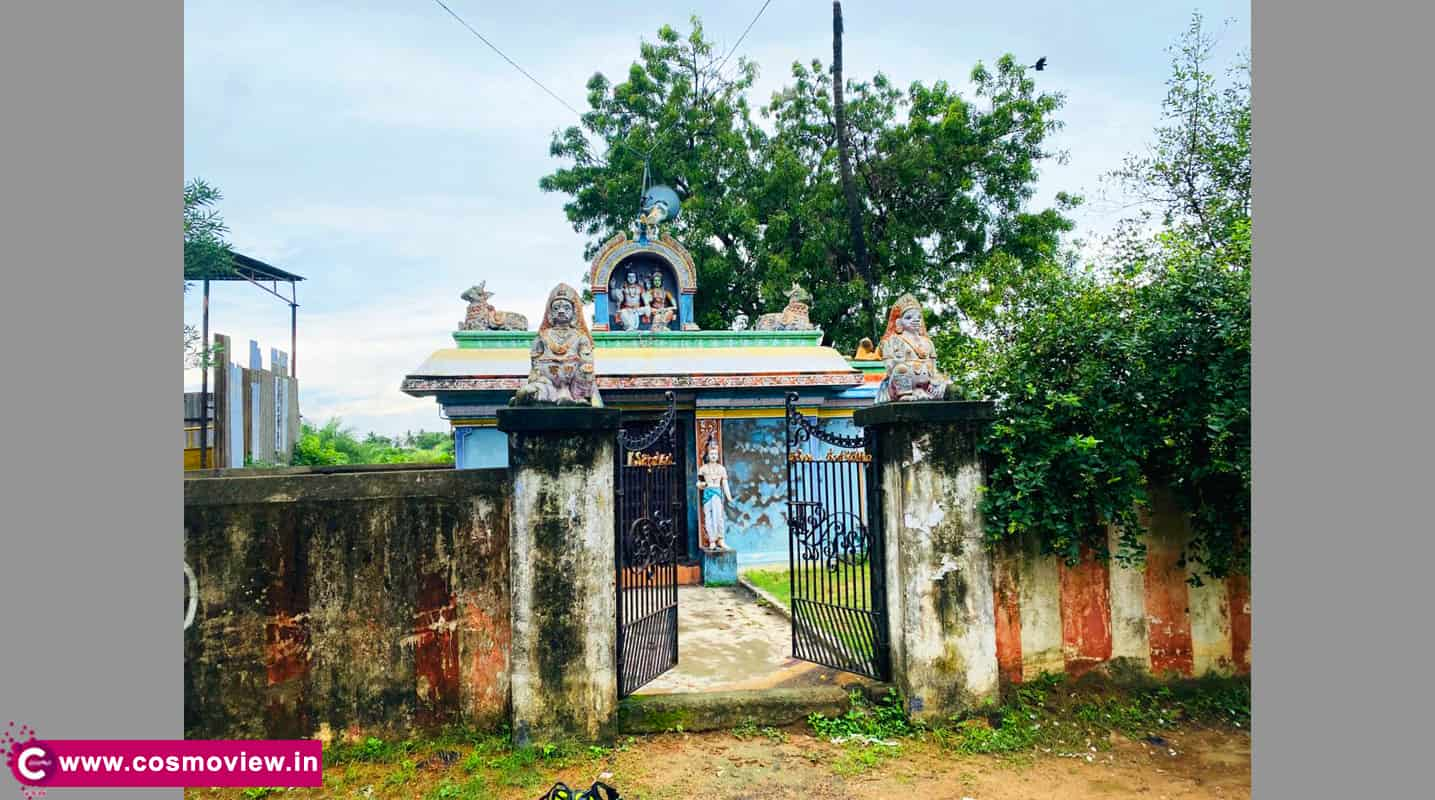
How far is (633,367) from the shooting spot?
11.2 m

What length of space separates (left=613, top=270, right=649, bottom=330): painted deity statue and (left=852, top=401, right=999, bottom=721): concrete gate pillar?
7841mm

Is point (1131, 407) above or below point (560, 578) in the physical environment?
above

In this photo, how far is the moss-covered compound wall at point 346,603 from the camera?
4707 millimetres

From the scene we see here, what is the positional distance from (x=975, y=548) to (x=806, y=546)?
4.18ft

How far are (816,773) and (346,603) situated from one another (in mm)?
3262

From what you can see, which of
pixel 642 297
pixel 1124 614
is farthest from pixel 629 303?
pixel 1124 614

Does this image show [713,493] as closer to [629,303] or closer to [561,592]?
[629,303]

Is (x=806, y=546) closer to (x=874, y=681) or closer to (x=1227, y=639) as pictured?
(x=874, y=681)

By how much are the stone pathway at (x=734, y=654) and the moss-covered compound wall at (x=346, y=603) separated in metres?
1.51

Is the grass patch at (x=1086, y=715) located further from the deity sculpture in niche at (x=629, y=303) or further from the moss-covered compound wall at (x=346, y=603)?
the deity sculpture in niche at (x=629, y=303)

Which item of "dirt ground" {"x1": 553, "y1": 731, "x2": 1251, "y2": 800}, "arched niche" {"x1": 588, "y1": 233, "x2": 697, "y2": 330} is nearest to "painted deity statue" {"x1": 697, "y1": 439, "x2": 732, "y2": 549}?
"arched niche" {"x1": 588, "y1": 233, "x2": 697, "y2": 330}

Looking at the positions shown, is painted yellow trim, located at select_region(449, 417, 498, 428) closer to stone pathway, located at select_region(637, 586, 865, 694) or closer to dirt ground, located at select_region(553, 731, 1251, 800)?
stone pathway, located at select_region(637, 586, 865, 694)

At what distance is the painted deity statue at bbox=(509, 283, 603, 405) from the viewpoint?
5.12 m

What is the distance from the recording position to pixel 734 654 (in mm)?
6801
